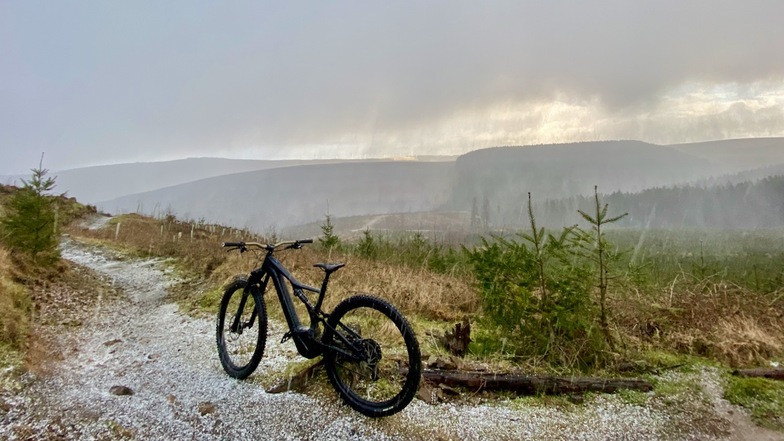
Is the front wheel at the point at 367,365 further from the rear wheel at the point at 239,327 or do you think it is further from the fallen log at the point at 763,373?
the fallen log at the point at 763,373

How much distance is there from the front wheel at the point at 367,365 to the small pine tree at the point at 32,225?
8233mm

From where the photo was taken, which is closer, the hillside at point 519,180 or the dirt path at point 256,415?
the dirt path at point 256,415

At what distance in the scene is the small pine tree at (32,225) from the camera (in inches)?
308

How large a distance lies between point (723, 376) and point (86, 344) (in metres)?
7.97

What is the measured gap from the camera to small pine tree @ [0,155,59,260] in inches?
308

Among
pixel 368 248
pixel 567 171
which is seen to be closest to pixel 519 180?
pixel 567 171

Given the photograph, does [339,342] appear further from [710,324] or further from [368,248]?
[368,248]

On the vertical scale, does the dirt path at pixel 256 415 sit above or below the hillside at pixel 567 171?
below

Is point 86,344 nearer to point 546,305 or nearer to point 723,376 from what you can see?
point 546,305

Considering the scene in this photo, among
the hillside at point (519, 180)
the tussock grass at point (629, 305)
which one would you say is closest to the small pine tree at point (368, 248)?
the tussock grass at point (629, 305)

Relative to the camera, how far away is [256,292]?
410 centimetres

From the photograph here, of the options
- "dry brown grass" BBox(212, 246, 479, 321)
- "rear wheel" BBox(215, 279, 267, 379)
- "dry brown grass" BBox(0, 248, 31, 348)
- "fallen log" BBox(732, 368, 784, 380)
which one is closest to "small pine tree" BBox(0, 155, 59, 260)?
"dry brown grass" BBox(0, 248, 31, 348)

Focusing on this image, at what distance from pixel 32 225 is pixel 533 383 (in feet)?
33.7

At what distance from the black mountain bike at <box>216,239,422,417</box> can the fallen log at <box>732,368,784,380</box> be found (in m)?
3.64
